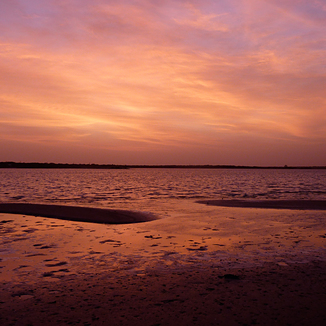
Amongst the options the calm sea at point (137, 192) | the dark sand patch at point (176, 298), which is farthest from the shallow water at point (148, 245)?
the calm sea at point (137, 192)

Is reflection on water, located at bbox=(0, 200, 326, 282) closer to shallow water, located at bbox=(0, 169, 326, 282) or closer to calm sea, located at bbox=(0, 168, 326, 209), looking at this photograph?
shallow water, located at bbox=(0, 169, 326, 282)

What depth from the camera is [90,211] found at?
2317 centimetres

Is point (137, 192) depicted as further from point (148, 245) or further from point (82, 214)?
point (148, 245)

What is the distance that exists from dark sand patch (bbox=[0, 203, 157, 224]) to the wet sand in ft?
12.7

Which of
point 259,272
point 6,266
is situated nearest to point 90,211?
point 6,266

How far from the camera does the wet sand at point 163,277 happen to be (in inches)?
253

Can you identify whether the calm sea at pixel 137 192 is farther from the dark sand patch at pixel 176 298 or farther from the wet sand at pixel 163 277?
the dark sand patch at pixel 176 298

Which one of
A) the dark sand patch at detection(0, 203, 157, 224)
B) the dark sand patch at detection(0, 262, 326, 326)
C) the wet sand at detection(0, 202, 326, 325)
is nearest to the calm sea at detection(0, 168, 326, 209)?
the dark sand patch at detection(0, 203, 157, 224)

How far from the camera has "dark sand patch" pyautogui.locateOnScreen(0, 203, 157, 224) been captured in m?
19.8

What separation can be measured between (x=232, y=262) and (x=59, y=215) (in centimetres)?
1430

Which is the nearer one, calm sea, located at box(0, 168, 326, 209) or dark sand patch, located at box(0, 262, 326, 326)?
dark sand patch, located at box(0, 262, 326, 326)

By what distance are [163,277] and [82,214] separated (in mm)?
14022

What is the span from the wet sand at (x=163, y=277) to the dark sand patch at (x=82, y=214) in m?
3.87

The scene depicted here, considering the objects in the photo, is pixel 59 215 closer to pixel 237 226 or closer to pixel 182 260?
pixel 237 226
